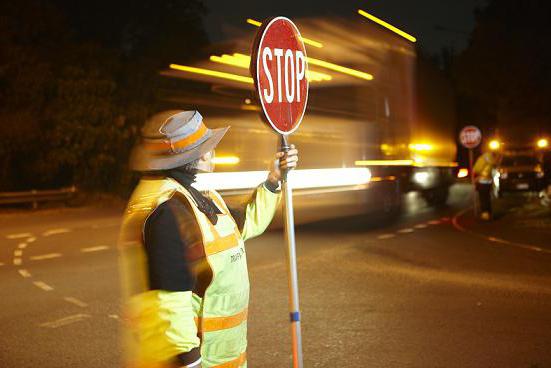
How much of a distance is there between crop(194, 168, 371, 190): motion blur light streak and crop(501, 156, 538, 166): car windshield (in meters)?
15.2

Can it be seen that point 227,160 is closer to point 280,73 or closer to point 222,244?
point 280,73

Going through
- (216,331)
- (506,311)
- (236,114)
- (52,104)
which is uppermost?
(52,104)

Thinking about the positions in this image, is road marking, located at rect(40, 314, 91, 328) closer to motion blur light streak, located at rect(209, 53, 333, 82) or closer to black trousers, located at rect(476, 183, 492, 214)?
motion blur light streak, located at rect(209, 53, 333, 82)

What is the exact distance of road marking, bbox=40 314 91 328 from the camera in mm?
7035

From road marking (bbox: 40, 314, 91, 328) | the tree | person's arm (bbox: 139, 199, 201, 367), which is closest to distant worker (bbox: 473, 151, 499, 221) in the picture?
road marking (bbox: 40, 314, 91, 328)

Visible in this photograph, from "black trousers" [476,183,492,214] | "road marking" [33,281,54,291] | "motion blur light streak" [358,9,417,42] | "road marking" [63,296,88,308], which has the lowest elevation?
"road marking" [63,296,88,308]

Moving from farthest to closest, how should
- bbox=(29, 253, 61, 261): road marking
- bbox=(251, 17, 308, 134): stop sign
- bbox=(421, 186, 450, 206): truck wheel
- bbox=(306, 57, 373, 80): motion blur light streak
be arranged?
bbox=(421, 186, 450, 206): truck wheel
bbox=(306, 57, 373, 80): motion blur light streak
bbox=(29, 253, 61, 261): road marking
bbox=(251, 17, 308, 134): stop sign

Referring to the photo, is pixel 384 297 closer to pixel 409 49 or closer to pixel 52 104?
pixel 409 49

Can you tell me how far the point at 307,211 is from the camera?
15539 millimetres

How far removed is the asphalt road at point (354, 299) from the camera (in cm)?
595

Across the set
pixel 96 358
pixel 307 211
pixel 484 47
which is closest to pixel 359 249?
pixel 307 211

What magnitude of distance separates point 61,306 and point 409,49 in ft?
48.7

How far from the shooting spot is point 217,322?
2889 millimetres

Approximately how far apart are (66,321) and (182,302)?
5.02 meters
